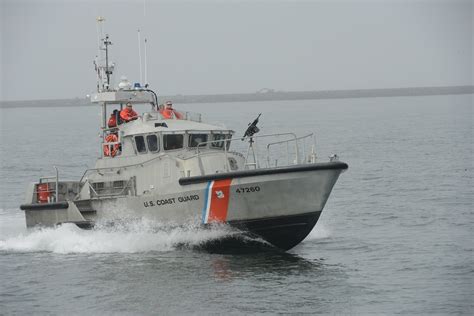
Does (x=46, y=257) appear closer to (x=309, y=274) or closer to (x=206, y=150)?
(x=206, y=150)

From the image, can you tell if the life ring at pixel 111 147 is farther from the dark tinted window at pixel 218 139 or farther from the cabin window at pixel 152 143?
the dark tinted window at pixel 218 139

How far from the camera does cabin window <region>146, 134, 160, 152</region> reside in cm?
1980

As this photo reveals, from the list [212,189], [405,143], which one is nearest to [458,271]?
[212,189]

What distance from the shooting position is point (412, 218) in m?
23.4

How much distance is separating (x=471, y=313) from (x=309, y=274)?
12.5 ft

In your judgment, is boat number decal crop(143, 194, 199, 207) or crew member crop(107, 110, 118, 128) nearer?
boat number decal crop(143, 194, 199, 207)

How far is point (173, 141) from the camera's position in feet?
65.1

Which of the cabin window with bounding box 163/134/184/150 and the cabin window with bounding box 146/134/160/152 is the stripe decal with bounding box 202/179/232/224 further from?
the cabin window with bounding box 146/134/160/152

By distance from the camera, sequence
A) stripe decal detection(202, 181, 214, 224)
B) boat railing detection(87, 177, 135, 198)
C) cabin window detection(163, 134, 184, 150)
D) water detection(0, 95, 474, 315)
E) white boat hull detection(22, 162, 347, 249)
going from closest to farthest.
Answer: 1. water detection(0, 95, 474, 315)
2. white boat hull detection(22, 162, 347, 249)
3. stripe decal detection(202, 181, 214, 224)
4. cabin window detection(163, 134, 184, 150)
5. boat railing detection(87, 177, 135, 198)

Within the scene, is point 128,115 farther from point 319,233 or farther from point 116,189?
point 319,233

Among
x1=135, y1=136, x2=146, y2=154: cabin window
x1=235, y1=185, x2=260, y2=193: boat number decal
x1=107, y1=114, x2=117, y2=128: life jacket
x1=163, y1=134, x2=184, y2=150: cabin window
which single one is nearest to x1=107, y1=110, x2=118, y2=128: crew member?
x1=107, y1=114, x2=117, y2=128: life jacket

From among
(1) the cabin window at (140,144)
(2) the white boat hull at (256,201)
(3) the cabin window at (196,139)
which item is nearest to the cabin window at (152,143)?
(1) the cabin window at (140,144)

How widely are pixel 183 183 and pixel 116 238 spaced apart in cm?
234

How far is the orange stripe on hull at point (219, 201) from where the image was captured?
1820 centimetres
